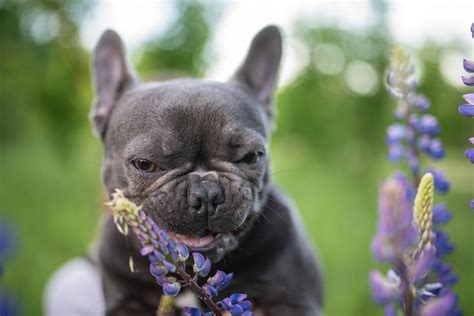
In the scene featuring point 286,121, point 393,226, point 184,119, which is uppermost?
point 393,226

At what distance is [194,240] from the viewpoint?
1.50 metres

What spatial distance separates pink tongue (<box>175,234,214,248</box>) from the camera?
1478 millimetres

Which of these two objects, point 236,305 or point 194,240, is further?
point 194,240

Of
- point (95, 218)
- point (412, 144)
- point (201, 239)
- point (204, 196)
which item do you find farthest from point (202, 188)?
point (95, 218)

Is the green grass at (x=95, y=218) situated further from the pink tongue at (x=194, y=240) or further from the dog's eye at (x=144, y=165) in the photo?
the pink tongue at (x=194, y=240)

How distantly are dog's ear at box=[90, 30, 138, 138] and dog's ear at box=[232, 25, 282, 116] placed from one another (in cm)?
51

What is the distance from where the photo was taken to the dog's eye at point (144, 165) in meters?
1.59

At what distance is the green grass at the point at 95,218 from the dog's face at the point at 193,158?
2192 millimetres

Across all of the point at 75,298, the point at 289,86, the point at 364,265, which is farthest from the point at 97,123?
the point at 289,86

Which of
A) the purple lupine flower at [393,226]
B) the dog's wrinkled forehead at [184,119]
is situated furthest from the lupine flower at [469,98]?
the dog's wrinkled forehead at [184,119]

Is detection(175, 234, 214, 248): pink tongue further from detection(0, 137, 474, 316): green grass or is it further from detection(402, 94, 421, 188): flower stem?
detection(0, 137, 474, 316): green grass

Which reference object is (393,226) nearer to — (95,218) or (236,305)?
(236,305)

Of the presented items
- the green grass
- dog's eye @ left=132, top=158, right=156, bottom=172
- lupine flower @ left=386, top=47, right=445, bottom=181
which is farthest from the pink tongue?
the green grass

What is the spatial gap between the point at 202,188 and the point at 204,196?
27 mm
